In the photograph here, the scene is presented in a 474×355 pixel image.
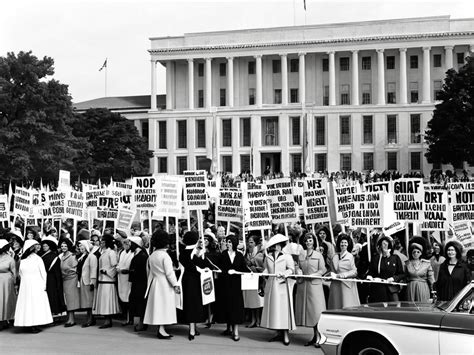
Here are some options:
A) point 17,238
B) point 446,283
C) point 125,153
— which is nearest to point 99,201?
point 17,238

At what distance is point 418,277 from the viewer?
10227 millimetres

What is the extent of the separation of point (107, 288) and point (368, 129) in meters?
60.3

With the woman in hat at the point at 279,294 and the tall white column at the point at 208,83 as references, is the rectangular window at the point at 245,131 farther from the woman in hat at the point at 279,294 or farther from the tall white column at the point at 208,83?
the woman in hat at the point at 279,294

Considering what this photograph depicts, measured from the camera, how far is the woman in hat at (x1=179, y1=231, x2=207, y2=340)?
10.4 metres

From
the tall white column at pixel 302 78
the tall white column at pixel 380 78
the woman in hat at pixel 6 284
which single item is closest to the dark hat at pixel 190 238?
the woman in hat at pixel 6 284

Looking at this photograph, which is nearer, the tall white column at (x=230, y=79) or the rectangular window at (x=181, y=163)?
the tall white column at (x=230, y=79)

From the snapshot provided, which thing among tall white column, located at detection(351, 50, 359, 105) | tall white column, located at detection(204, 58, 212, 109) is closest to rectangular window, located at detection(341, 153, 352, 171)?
tall white column, located at detection(351, 50, 359, 105)

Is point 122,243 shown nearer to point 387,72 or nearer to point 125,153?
point 125,153

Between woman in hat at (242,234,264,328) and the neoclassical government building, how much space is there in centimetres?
5247

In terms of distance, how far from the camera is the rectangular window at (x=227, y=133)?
71.6m

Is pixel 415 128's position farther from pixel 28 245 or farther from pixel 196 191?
pixel 28 245

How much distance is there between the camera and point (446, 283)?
987cm

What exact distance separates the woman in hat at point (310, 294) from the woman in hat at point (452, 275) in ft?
5.66

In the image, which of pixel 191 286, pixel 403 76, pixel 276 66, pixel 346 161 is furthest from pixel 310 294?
pixel 276 66
